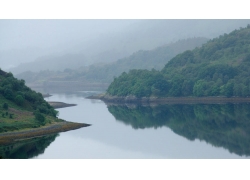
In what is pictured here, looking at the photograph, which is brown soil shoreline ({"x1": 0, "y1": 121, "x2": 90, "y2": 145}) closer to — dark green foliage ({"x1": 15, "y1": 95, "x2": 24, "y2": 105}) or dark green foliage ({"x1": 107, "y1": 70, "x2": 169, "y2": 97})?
dark green foliage ({"x1": 15, "y1": 95, "x2": 24, "y2": 105})

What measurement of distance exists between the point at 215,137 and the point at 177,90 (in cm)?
7525

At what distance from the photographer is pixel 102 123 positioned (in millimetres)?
104625

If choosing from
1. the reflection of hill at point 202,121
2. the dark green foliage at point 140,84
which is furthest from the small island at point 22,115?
the dark green foliage at point 140,84

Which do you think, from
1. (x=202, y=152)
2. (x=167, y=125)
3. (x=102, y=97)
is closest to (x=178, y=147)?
(x=202, y=152)

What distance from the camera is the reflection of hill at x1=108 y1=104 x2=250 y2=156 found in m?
79.3

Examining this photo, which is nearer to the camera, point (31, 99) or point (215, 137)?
point (215, 137)

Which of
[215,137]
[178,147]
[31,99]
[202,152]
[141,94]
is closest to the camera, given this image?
[202,152]

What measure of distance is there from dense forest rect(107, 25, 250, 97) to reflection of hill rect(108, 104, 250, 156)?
56.4 feet

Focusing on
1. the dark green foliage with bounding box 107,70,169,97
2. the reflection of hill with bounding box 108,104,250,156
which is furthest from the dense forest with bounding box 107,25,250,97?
the reflection of hill with bounding box 108,104,250,156

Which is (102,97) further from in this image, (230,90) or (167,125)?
(167,125)

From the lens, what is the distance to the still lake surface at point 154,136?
68875 millimetres

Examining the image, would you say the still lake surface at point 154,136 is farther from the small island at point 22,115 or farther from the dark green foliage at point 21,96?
the dark green foliage at point 21,96

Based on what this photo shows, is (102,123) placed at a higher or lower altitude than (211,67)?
lower

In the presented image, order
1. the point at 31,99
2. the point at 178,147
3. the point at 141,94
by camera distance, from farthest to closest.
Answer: the point at 141,94
the point at 31,99
the point at 178,147
